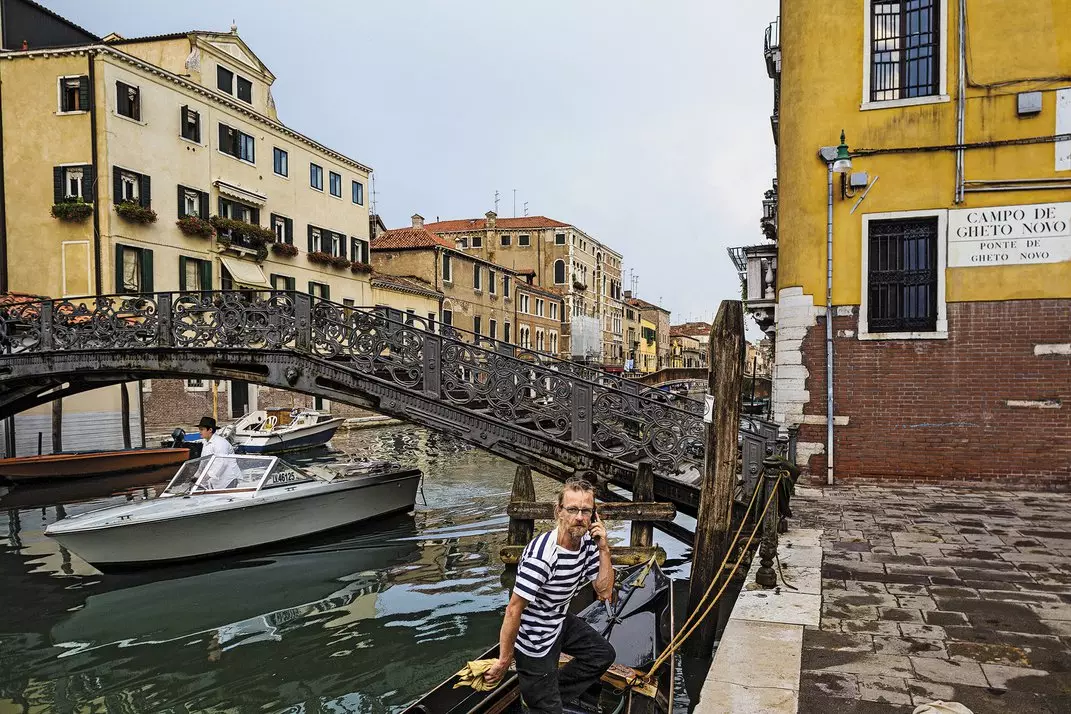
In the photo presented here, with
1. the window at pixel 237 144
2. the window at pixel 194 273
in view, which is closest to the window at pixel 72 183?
the window at pixel 194 273

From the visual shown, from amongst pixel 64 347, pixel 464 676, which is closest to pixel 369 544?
pixel 64 347

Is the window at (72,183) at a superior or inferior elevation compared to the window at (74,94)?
inferior

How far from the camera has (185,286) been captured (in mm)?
24203

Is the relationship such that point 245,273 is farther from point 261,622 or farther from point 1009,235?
point 1009,235

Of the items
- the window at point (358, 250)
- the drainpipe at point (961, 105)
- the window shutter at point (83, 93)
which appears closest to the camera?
the drainpipe at point (961, 105)

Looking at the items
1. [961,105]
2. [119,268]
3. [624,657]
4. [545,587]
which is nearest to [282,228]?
[119,268]

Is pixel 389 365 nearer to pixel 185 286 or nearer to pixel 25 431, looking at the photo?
pixel 25 431

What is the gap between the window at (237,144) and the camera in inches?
1022

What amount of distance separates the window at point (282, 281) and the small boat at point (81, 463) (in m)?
10.4

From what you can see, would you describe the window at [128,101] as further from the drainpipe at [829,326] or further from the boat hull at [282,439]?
the drainpipe at [829,326]

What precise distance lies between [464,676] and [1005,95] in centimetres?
1054

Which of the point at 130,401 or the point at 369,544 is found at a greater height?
the point at 130,401

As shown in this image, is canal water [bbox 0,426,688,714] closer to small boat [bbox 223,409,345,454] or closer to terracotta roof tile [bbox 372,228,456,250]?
small boat [bbox 223,409,345,454]

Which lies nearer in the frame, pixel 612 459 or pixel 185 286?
pixel 612 459
